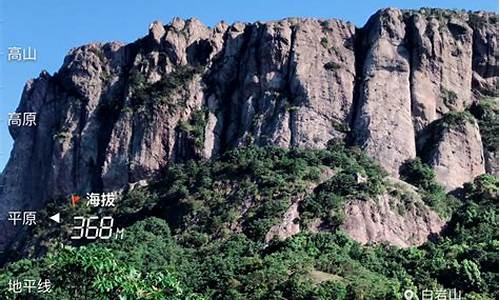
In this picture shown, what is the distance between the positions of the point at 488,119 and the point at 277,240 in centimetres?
1904

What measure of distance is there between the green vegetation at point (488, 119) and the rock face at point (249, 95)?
1132 millimetres

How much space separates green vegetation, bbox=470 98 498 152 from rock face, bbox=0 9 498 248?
113 cm

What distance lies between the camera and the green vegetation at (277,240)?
131 feet

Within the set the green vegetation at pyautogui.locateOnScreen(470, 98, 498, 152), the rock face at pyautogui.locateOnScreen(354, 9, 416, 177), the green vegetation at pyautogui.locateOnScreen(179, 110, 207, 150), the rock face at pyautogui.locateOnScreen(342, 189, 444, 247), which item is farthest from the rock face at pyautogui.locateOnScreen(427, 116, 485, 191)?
the green vegetation at pyautogui.locateOnScreen(179, 110, 207, 150)

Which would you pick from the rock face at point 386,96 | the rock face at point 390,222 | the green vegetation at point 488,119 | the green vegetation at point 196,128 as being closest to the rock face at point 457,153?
the green vegetation at point 488,119

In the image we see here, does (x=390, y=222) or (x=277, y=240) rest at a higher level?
(x=390, y=222)

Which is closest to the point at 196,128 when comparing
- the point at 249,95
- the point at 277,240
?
the point at 249,95

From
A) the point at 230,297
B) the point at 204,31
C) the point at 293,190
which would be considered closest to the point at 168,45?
the point at 204,31

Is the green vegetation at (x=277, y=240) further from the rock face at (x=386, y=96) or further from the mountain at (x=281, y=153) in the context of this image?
the rock face at (x=386, y=96)

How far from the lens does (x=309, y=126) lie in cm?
5872

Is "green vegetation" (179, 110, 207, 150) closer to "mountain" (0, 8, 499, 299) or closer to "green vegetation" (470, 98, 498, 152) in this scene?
"mountain" (0, 8, 499, 299)

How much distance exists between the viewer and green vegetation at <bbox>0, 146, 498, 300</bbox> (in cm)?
3981

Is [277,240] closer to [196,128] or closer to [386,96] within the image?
[386,96]

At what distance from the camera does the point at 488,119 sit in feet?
196
